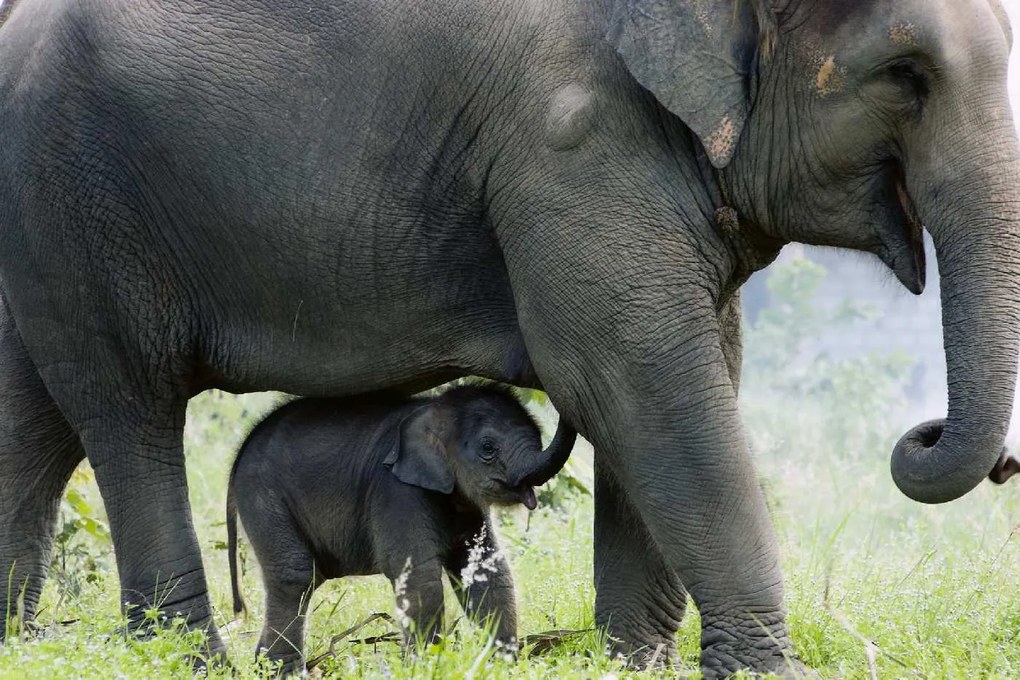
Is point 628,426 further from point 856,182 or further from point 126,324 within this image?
point 126,324

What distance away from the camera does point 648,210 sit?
395cm

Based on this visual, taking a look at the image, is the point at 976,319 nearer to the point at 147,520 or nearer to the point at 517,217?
the point at 517,217

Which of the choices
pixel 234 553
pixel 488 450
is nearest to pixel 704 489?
pixel 488 450

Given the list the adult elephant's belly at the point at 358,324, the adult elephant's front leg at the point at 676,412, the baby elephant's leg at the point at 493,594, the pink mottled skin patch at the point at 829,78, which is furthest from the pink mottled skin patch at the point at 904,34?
Answer: the baby elephant's leg at the point at 493,594

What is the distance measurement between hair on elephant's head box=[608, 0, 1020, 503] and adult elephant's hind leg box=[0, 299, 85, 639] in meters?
2.44

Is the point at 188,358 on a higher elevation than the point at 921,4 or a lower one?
lower

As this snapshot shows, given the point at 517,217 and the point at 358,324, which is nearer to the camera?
the point at 517,217

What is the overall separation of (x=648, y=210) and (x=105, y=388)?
1814mm

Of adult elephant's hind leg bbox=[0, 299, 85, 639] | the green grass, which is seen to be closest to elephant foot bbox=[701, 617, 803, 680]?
the green grass

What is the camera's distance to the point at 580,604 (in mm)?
5461

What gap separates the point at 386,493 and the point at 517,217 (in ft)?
3.84

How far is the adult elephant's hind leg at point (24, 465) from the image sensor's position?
17.4ft

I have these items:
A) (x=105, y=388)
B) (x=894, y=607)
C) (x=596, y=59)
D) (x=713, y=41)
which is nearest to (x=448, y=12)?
(x=596, y=59)

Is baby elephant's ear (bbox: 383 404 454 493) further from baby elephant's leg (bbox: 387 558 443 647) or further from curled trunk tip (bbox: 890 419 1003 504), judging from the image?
curled trunk tip (bbox: 890 419 1003 504)
